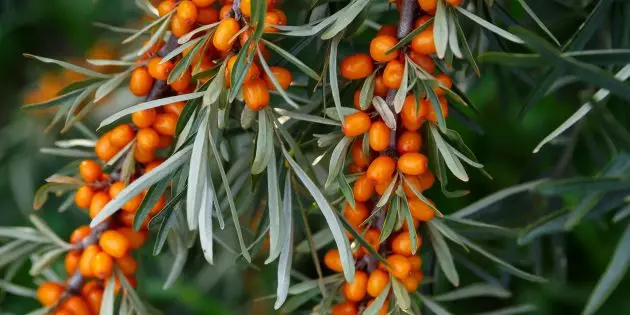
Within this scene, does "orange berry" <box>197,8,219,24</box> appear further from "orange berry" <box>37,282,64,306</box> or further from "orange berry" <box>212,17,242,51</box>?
"orange berry" <box>37,282,64,306</box>

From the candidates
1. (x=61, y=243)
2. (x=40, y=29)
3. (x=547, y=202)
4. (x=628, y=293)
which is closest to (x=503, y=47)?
(x=547, y=202)

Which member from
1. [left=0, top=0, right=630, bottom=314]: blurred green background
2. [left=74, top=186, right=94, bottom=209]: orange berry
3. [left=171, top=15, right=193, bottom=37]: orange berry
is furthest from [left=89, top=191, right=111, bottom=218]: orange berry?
[left=0, top=0, right=630, bottom=314]: blurred green background

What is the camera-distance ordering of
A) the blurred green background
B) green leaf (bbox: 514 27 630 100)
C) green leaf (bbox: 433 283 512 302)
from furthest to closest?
1. the blurred green background
2. green leaf (bbox: 433 283 512 302)
3. green leaf (bbox: 514 27 630 100)

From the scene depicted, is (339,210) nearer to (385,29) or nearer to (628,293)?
(385,29)

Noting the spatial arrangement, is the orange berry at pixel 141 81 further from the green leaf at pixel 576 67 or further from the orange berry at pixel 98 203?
the green leaf at pixel 576 67

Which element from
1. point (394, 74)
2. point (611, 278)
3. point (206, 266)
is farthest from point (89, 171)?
point (206, 266)

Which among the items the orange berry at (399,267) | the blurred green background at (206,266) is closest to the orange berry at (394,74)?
the orange berry at (399,267)

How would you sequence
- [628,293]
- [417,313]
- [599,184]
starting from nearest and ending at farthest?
[599,184]
[417,313]
[628,293]
